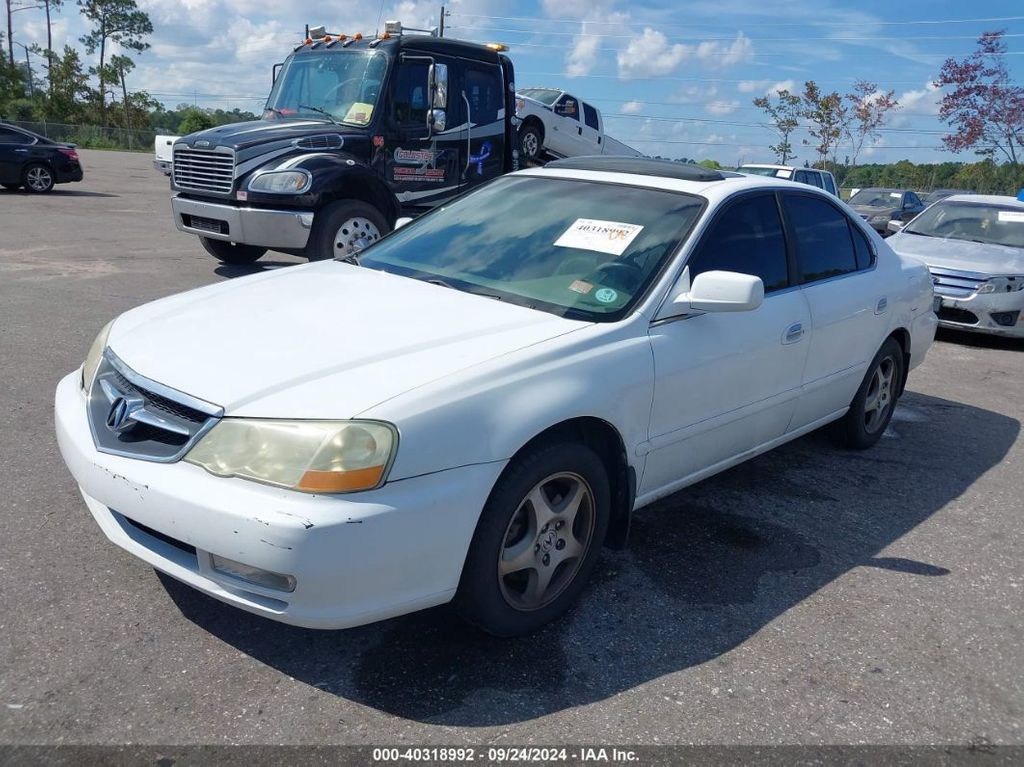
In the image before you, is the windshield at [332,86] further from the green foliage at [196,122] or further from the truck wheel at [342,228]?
the green foliage at [196,122]

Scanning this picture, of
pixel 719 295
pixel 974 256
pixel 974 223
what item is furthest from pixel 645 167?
pixel 974 223

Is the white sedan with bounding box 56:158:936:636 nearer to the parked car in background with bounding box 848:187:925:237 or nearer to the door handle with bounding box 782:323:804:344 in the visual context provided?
the door handle with bounding box 782:323:804:344

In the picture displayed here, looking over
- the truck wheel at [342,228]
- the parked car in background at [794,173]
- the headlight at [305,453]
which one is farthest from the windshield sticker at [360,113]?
the parked car in background at [794,173]

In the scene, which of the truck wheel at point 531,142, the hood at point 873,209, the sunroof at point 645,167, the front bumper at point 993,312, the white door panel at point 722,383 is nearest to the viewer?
the white door panel at point 722,383

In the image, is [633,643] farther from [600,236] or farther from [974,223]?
[974,223]

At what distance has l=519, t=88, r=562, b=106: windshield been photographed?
49.4ft

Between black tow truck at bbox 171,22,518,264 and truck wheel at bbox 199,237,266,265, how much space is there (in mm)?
16

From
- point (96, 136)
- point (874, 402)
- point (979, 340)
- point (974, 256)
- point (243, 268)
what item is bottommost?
point (979, 340)

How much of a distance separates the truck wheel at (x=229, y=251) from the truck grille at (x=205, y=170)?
938 mm

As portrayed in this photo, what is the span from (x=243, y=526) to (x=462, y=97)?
7909 mm

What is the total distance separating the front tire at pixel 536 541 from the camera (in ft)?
9.06

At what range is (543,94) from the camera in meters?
15.3

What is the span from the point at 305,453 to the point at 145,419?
612mm

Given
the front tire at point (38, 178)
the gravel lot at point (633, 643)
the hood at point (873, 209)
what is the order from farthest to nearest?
the hood at point (873, 209), the front tire at point (38, 178), the gravel lot at point (633, 643)
